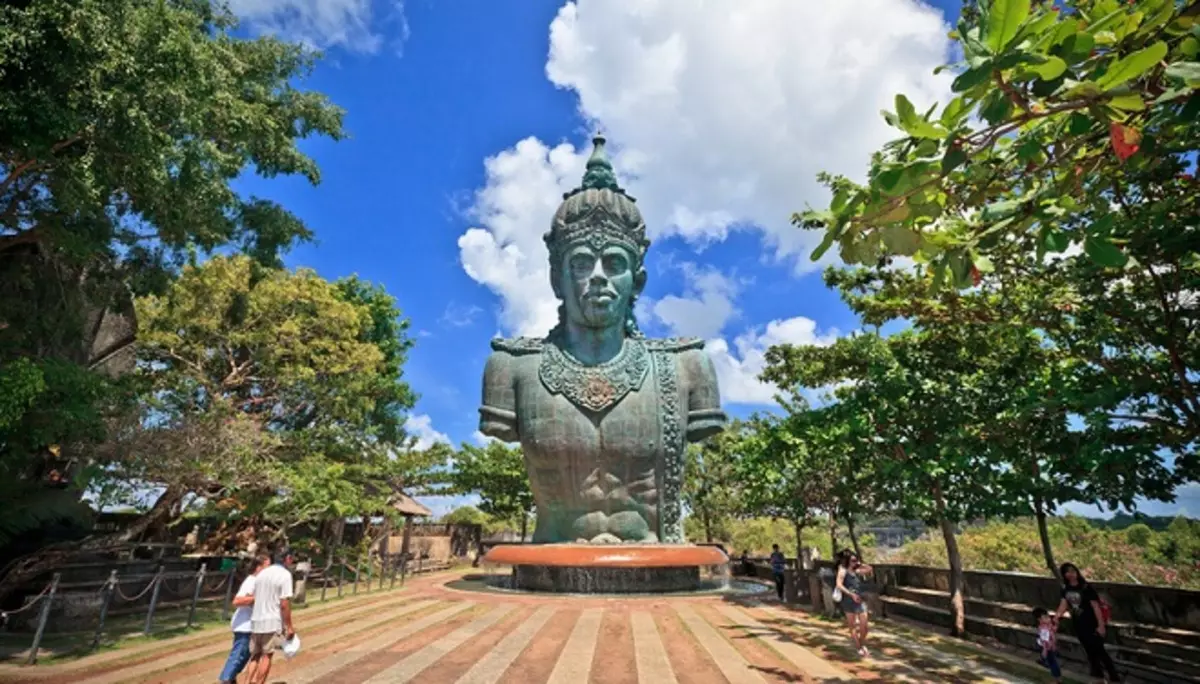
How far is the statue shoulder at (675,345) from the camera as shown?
1557 centimetres

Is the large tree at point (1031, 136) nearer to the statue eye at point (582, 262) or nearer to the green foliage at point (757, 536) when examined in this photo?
the statue eye at point (582, 262)

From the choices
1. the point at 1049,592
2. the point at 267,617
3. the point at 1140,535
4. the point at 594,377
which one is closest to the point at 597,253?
the point at 594,377

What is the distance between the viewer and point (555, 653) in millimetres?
7594

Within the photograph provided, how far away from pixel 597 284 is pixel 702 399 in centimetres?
357

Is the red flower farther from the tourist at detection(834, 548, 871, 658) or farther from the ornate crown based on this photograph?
the ornate crown

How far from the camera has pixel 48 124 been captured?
22.8 feet

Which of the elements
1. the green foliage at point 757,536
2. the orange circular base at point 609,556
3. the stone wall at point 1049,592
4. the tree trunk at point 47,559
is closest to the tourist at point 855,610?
the orange circular base at point 609,556

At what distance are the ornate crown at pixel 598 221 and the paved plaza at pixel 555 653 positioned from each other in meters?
7.64

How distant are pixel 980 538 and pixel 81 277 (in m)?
29.0

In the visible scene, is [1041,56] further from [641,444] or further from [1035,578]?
[1035,578]

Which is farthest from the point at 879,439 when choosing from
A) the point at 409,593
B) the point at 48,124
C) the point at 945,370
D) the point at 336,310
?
the point at 336,310

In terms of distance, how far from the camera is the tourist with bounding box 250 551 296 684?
5.99 m

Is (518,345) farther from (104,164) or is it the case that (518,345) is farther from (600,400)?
(104,164)

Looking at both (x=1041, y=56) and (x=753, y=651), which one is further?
(x=753, y=651)
